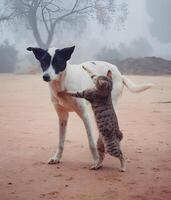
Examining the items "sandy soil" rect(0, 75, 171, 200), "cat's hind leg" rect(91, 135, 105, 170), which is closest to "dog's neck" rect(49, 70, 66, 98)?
"cat's hind leg" rect(91, 135, 105, 170)

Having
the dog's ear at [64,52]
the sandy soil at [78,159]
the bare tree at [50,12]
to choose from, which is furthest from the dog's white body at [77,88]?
the bare tree at [50,12]

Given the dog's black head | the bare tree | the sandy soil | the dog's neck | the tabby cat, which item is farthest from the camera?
the bare tree

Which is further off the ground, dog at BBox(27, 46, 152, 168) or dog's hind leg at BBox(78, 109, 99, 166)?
dog at BBox(27, 46, 152, 168)

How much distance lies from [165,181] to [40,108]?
4.90m

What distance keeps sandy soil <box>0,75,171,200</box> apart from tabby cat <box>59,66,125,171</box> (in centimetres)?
24

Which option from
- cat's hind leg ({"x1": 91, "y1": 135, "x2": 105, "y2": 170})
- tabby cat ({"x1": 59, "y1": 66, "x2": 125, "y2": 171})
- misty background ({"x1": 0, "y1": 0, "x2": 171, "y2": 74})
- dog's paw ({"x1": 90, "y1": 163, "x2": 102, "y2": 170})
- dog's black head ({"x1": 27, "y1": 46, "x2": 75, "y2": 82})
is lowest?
misty background ({"x1": 0, "y1": 0, "x2": 171, "y2": 74})

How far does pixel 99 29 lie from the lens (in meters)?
15.0

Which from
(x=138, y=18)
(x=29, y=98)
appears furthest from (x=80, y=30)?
(x=29, y=98)

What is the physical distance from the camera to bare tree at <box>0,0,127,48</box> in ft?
48.0

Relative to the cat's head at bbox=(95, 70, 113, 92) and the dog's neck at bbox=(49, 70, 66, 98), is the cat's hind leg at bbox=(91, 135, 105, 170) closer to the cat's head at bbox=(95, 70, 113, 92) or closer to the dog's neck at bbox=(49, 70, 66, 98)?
the cat's head at bbox=(95, 70, 113, 92)

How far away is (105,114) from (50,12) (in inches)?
434

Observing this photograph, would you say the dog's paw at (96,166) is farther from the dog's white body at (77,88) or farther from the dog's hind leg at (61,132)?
the dog's hind leg at (61,132)

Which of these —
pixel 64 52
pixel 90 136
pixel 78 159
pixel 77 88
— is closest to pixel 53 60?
pixel 64 52

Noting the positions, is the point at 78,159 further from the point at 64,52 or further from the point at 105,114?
the point at 64,52
